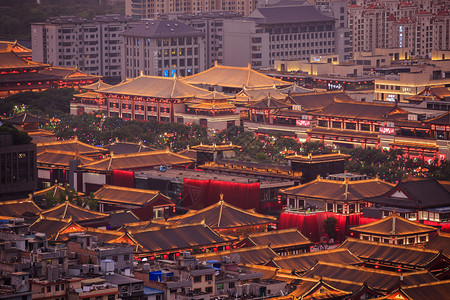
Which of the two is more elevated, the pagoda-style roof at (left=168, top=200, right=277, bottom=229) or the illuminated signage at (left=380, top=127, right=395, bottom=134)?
the illuminated signage at (left=380, top=127, right=395, bottom=134)

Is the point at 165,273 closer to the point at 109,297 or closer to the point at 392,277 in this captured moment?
the point at 109,297

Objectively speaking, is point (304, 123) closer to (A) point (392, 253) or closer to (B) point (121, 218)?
(B) point (121, 218)

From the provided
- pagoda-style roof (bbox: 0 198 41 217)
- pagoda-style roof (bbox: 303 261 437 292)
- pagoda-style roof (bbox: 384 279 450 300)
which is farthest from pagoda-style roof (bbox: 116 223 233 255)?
pagoda-style roof (bbox: 384 279 450 300)

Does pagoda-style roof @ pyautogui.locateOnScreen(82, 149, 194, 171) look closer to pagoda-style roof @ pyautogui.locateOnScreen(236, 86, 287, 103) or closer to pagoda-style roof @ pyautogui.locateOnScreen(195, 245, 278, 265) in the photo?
pagoda-style roof @ pyautogui.locateOnScreen(195, 245, 278, 265)

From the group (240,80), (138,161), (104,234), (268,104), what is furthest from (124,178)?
(240,80)

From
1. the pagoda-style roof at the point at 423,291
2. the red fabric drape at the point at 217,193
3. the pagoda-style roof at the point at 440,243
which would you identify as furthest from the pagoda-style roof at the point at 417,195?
the pagoda-style roof at the point at 423,291
